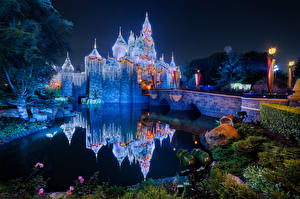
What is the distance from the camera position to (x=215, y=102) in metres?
16.4

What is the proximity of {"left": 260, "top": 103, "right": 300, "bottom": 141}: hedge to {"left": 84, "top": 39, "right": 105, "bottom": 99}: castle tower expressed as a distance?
28802 mm

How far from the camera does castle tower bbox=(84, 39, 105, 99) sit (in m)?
28.9

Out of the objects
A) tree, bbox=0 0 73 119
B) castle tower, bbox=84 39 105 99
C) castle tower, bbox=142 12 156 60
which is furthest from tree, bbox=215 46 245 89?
tree, bbox=0 0 73 119

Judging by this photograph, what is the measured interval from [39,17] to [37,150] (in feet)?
33.5

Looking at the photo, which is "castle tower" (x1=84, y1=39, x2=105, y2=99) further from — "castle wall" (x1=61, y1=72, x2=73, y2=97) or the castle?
"castle wall" (x1=61, y1=72, x2=73, y2=97)

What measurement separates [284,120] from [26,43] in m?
14.7

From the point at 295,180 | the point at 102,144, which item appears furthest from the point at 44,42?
the point at 295,180

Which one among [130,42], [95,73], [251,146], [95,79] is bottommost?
[251,146]

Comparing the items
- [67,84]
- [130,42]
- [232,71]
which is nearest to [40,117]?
[67,84]

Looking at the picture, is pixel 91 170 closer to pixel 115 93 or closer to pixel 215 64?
pixel 115 93

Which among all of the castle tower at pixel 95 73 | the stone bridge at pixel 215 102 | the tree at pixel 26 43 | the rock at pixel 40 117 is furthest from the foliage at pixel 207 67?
the rock at pixel 40 117

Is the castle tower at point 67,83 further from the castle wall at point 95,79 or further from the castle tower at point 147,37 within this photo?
the castle tower at point 147,37

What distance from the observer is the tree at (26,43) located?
7.55 m

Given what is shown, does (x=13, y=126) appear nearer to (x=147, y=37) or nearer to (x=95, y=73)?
(x=95, y=73)
